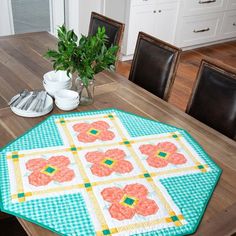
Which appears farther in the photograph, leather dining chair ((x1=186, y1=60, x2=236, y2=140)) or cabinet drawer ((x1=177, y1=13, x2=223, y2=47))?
cabinet drawer ((x1=177, y1=13, x2=223, y2=47))

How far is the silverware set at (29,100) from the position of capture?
1.56 meters

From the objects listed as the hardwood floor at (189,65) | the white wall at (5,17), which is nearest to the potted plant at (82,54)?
the hardwood floor at (189,65)

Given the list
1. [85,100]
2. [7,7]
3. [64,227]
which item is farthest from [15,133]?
[7,7]

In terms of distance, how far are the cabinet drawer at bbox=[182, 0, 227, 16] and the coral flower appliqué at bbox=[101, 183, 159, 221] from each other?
3.44m

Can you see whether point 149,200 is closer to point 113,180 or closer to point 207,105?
point 113,180

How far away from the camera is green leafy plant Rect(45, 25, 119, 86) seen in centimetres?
150

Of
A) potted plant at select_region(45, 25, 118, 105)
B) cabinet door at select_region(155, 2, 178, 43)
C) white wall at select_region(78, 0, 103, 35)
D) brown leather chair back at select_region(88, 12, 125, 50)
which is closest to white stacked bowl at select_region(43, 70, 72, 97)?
potted plant at select_region(45, 25, 118, 105)

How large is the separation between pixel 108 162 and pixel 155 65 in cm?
85

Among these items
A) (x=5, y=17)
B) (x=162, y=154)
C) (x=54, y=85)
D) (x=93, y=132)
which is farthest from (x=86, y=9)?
(x=162, y=154)

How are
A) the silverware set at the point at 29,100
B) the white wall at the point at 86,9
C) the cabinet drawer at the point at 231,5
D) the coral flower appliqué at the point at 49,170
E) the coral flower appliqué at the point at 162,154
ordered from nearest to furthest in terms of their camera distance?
1. the coral flower appliqué at the point at 49,170
2. the coral flower appliqué at the point at 162,154
3. the silverware set at the point at 29,100
4. the white wall at the point at 86,9
5. the cabinet drawer at the point at 231,5

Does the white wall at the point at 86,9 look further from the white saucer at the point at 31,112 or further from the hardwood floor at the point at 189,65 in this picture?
the white saucer at the point at 31,112

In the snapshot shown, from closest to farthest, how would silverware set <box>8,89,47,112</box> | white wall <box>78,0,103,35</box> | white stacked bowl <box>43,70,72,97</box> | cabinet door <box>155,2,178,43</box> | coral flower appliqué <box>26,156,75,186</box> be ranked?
coral flower appliqué <box>26,156,75,186</box>, silverware set <box>8,89,47,112</box>, white stacked bowl <box>43,70,72,97</box>, white wall <box>78,0,103,35</box>, cabinet door <box>155,2,178,43</box>

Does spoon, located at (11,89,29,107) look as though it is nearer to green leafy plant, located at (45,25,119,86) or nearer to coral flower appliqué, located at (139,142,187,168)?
green leafy plant, located at (45,25,119,86)

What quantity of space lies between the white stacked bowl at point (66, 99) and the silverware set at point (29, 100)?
71mm
